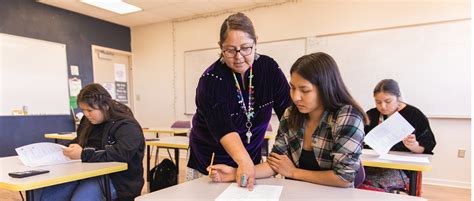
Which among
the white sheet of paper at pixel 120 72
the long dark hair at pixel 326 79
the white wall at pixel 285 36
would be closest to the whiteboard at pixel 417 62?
the white wall at pixel 285 36

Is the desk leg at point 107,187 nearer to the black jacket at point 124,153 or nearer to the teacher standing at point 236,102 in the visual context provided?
the black jacket at point 124,153

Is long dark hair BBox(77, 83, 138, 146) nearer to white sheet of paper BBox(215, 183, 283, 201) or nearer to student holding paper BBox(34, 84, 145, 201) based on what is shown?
student holding paper BBox(34, 84, 145, 201)

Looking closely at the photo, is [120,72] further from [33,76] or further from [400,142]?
[400,142]

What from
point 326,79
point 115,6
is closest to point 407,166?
point 326,79

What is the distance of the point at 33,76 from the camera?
4160mm

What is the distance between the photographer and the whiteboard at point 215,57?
4082mm

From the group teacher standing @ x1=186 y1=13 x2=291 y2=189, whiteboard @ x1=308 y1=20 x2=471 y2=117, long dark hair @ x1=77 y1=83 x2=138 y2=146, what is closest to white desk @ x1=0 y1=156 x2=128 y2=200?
long dark hair @ x1=77 y1=83 x2=138 y2=146

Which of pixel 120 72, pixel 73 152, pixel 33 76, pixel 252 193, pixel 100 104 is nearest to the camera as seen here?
pixel 252 193

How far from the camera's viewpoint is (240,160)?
1066 mm

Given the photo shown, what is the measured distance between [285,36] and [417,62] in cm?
164

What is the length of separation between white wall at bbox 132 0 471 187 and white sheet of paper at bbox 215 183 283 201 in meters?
3.12

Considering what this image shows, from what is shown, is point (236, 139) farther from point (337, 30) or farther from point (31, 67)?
point (31, 67)

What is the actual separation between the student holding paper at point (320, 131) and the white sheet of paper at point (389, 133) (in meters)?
0.82

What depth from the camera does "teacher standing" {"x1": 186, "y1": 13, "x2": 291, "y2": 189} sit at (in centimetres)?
109
